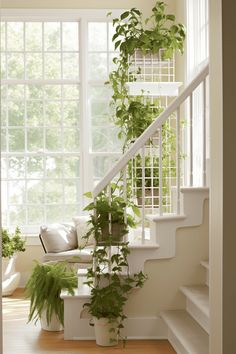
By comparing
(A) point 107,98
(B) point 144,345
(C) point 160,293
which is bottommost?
(B) point 144,345

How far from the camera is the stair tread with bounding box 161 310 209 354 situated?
16.2 feet

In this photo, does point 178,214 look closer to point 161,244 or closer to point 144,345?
point 161,244

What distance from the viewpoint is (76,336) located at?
5941mm

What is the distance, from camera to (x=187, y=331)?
5.37m

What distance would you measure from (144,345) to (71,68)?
4597 mm

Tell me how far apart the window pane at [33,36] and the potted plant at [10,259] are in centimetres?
241

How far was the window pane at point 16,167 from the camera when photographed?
30.2ft

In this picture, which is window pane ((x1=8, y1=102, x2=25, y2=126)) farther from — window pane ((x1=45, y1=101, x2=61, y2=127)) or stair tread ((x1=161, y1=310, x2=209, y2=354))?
stair tread ((x1=161, y1=310, x2=209, y2=354))

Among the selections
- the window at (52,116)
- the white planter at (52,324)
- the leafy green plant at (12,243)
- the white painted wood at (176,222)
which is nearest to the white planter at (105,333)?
the white planter at (52,324)

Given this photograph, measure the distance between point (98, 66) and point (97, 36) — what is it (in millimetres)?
392

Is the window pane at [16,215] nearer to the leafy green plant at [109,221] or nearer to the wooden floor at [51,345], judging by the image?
the wooden floor at [51,345]

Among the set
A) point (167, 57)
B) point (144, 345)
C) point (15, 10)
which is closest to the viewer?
point (144, 345)

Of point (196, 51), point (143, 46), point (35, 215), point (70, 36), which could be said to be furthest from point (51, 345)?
point (70, 36)

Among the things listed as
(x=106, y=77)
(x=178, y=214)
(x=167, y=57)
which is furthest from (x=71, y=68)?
(x=178, y=214)
